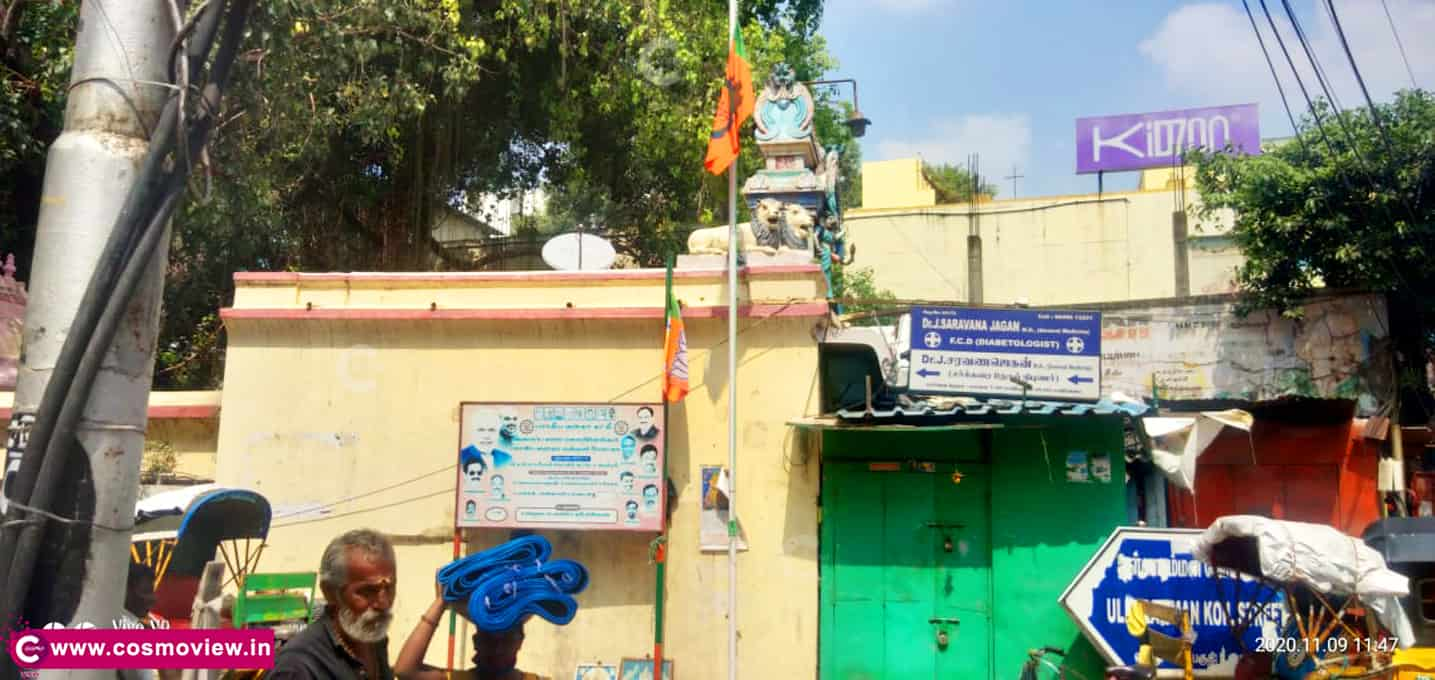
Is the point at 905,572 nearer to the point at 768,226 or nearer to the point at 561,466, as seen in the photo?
the point at 561,466

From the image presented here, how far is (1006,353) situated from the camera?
9.77 m

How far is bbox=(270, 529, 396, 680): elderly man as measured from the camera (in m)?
3.07

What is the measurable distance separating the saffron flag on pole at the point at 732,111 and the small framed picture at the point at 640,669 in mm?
4386

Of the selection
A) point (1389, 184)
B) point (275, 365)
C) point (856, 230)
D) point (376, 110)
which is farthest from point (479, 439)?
point (856, 230)

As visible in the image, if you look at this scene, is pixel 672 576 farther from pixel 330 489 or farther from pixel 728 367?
pixel 330 489

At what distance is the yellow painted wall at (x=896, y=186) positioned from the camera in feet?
96.6

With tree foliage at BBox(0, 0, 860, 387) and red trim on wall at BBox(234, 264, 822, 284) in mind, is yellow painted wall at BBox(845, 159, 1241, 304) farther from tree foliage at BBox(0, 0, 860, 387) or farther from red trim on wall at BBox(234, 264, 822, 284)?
red trim on wall at BBox(234, 264, 822, 284)

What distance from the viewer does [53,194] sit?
10.2 ft

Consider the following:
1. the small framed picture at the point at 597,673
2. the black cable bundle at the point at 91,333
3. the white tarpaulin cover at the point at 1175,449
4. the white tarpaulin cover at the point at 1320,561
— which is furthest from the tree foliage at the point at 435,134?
the white tarpaulin cover at the point at 1320,561

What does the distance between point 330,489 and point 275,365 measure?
1335mm

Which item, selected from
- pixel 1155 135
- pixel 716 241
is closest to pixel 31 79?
pixel 716 241

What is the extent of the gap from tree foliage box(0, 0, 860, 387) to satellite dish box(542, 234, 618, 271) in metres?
3.21

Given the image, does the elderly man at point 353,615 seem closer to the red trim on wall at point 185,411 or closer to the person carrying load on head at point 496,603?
the person carrying load on head at point 496,603

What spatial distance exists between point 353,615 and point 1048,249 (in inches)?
981
